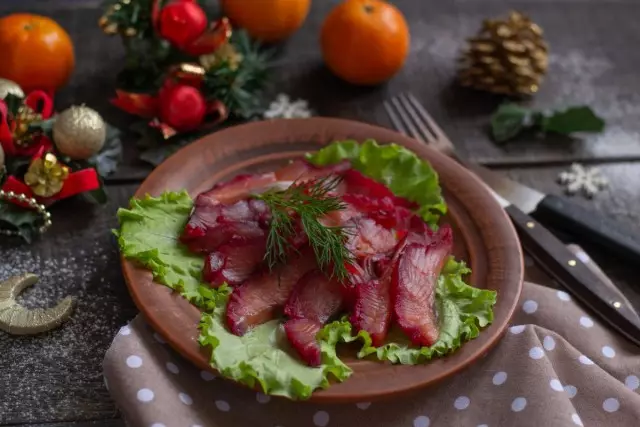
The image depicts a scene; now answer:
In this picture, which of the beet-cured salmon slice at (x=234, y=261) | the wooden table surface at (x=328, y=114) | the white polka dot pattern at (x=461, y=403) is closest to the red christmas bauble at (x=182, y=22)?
the wooden table surface at (x=328, y=114)

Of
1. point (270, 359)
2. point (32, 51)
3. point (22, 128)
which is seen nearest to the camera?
point (270, 359)

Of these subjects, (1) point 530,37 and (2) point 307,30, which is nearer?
(1) point 530,37

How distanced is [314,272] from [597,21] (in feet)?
4.06

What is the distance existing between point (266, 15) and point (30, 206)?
2.15 feet

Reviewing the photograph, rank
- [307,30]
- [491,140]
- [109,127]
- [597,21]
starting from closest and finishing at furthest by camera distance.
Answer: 1. [109,127]
2. [491,140]
3. [307,30]
4. [597,21]

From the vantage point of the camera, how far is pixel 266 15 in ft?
5.37

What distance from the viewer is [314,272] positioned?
1.10 metres

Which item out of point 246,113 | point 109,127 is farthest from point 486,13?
point 109,127

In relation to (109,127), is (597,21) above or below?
below

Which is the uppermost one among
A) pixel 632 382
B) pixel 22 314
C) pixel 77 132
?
pixel 77 132

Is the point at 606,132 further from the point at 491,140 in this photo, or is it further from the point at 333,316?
the point at 333,316

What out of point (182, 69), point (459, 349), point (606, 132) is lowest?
point (606, 132)

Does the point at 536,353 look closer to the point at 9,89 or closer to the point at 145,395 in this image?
the point at 145,395

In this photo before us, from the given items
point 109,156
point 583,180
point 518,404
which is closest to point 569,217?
point 583,180
